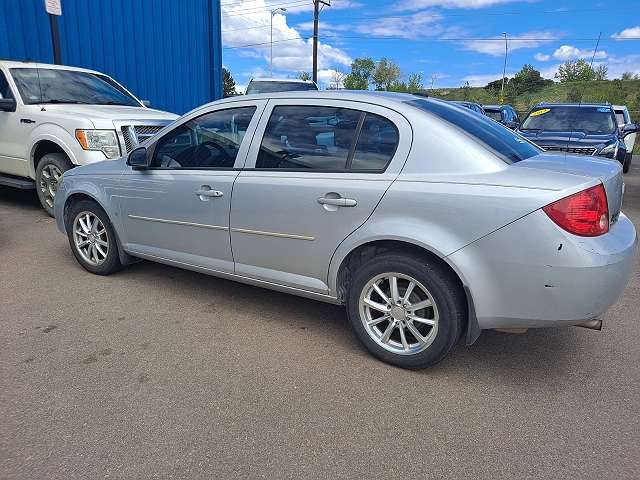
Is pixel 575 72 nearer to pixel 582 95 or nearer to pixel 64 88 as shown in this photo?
pixel 582 95

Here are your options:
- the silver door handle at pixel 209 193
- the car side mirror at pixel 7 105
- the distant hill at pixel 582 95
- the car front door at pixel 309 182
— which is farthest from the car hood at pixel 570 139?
the distant hill at pixel 582 95

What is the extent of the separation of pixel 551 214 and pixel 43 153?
6.67 meters

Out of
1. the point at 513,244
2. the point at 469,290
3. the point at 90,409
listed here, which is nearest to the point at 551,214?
the point at 513,244

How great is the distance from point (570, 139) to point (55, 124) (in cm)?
806

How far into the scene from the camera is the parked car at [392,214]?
2584mm

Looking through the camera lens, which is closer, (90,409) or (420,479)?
(420,479)

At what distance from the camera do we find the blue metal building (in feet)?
31.0

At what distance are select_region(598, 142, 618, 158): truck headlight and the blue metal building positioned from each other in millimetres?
9525

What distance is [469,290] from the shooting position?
9.05ft

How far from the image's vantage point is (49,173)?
6559mm

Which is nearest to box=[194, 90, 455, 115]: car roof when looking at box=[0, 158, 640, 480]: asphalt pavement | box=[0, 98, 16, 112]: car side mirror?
box=[0, 158, 640, 480]: asphalt pavement

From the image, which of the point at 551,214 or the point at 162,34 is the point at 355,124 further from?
the point at 162,34

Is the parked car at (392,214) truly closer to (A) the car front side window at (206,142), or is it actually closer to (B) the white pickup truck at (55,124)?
(A) the car front side window at (206,142)

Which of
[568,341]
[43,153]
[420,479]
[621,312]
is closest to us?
[420,479]
